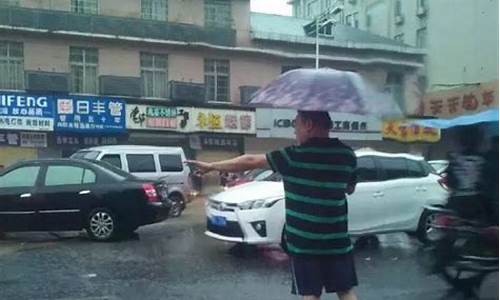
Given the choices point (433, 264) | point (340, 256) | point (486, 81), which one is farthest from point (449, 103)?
point (433, 264)

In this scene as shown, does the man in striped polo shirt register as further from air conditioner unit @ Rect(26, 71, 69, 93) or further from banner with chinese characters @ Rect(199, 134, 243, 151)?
banner with chinese characters @ Rect(199, 134, 243, 151)

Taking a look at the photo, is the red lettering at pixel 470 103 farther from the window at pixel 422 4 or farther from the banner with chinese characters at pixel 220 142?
the banner with chinese characters at pixel 220 142

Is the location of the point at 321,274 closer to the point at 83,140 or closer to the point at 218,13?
the point at 83,140

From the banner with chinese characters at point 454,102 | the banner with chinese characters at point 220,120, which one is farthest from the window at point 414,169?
the banner with chinese characters at point 220,120

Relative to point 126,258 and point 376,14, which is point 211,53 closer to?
point 126,258

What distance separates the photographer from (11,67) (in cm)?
2039

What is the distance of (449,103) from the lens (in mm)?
3275

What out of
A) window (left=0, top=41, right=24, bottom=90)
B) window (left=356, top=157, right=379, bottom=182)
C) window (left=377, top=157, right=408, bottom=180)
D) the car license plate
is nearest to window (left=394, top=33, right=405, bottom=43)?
the car license plate

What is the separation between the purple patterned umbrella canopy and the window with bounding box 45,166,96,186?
691cm

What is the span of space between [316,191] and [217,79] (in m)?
19.4

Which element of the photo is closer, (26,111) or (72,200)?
(72,200)

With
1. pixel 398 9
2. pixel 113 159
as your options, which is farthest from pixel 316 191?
pixel 113 159

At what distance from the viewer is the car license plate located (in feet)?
28.3

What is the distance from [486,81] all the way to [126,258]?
6.64 metres
